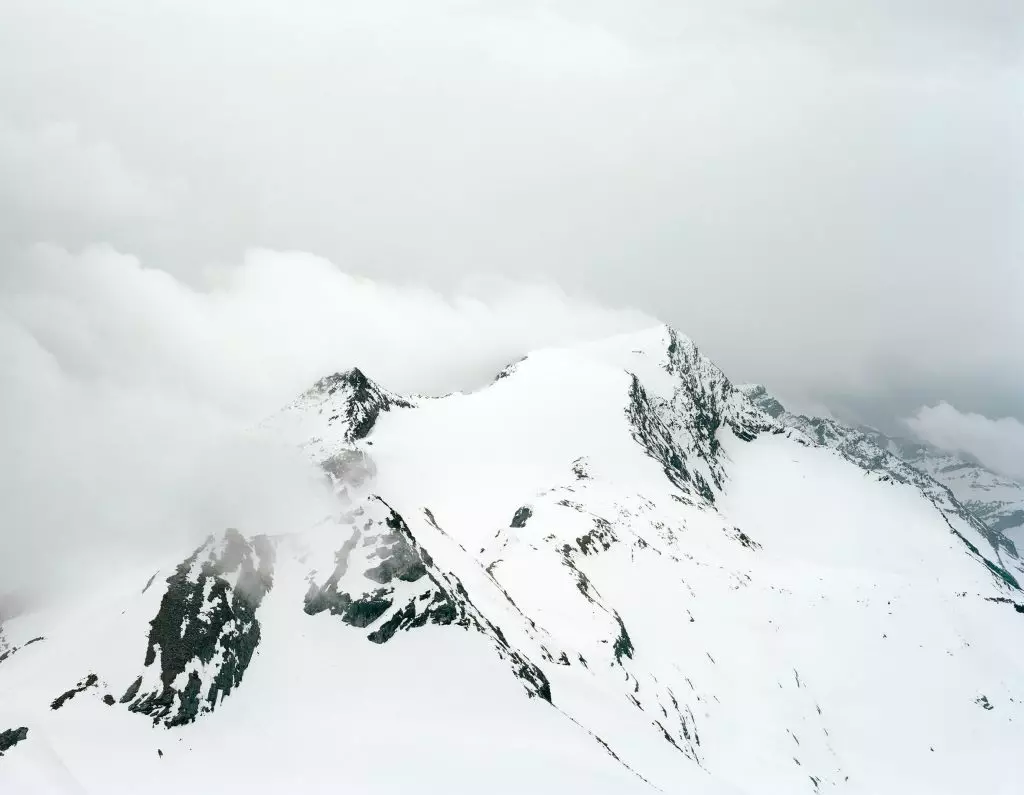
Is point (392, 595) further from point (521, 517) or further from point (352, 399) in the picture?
point (352, 399)

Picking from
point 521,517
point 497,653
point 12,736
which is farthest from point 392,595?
point 521,517

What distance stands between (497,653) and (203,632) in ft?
65.8

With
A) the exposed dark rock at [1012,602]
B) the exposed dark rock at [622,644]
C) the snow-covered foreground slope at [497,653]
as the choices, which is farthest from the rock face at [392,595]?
the exposed dark rock at [1012,602]

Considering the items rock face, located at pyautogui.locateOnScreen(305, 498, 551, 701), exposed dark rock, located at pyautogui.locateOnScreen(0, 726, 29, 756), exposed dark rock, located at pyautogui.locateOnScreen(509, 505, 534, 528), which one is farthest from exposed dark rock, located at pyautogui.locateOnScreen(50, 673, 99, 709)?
exposed dark rock, located at pyautogui.locateOnScreen(509, 505, 534, 528)

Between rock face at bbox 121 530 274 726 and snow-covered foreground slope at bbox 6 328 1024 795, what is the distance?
0.14m

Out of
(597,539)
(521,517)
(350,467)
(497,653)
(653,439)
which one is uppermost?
(653,439)

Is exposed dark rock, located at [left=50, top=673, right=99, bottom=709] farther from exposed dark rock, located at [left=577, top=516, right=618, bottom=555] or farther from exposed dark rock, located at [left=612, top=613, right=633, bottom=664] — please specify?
exposed dark rock, located at [left=577, top=516, right=618, bottom=555]

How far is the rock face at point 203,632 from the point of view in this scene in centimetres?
3406

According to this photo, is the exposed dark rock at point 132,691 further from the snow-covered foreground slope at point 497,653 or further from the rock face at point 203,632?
the snow-covered foreground slope at point 497,653

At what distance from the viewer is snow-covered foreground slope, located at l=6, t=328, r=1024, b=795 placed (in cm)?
3381

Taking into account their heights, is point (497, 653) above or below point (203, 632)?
below

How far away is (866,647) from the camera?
8581 centimetres

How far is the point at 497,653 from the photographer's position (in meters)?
43.2

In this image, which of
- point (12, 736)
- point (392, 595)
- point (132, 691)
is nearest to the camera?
point (12, 736)
